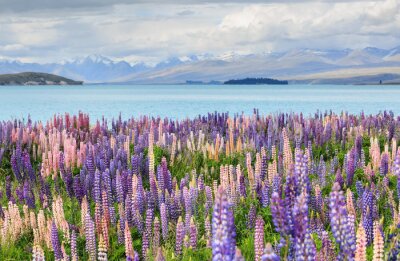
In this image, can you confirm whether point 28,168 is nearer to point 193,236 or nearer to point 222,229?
point 193,236

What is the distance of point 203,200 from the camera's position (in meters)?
9.50

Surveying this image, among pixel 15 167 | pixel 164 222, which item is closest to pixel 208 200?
pixel 164 222

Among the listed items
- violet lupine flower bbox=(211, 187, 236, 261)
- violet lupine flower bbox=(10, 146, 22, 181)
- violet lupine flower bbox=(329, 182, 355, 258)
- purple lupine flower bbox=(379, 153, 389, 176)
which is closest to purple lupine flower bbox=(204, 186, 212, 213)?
purple lupine flower bbox=(379, 153, 389, 176)

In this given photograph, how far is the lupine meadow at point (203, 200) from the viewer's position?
413cm

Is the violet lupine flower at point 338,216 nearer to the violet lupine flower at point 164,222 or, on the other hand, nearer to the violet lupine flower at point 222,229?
the violet lupine flower at point 222,229

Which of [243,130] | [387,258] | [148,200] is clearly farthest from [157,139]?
[387,258]

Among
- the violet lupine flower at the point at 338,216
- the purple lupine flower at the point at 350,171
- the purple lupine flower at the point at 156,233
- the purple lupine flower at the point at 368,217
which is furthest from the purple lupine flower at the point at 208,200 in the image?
the violet lupine flower at the point at 338,216

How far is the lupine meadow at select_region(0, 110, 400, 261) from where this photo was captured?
413 centimetres

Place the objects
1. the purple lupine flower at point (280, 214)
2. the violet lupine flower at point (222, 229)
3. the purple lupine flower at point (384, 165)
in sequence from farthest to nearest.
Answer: the purple lupine flower at point (384, 165) → the purple lupine flower at point (280, 214) → the violet lupine flower at point (222, 229)

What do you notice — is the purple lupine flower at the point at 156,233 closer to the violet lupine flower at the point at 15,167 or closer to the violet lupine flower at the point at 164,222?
the violet lupine flower at the point at 164,222


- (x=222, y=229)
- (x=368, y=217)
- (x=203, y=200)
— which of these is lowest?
(x=203, y=200)

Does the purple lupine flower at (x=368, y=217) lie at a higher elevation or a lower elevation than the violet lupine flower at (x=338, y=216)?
lower

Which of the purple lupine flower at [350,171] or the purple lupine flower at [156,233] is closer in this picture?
the purple lupine flower at [156,233]

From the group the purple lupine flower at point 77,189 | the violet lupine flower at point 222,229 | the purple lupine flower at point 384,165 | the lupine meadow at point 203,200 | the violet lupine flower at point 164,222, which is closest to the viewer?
the violet lupine flower at point 222,229
